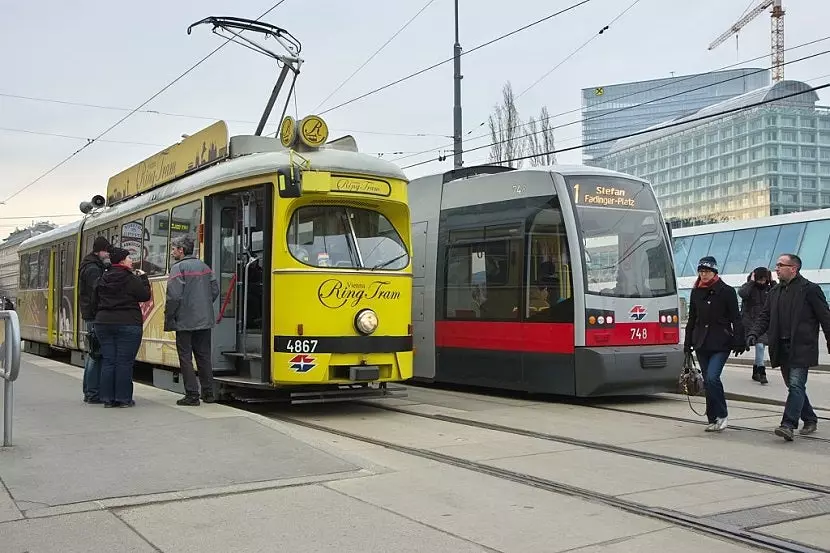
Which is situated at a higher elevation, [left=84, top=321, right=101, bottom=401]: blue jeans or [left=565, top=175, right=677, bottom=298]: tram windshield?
[left=565, top=175, right=677, bottom=298]: tram windshield

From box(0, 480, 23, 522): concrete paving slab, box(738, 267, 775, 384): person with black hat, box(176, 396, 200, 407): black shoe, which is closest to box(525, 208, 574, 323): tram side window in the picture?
box(738, 267, 775, 384): person with black hat

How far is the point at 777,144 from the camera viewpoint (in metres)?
59.3

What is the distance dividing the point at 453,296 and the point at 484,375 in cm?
137

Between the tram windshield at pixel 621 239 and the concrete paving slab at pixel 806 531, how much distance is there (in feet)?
18.8

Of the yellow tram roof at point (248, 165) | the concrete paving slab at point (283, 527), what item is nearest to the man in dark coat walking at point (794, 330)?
the yellow tram roof at point (248, 165)

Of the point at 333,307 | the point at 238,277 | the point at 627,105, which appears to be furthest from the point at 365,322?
the point at 627,105

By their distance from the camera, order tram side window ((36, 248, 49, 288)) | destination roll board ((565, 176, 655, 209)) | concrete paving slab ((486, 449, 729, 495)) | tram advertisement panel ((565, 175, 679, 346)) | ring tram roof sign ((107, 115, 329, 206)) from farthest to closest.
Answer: tram side window ((36, 248, 49, 288)) < destination roll board ((565, 176, 655, 209)) < tram advertisement panel ((565, 175, 679, 346)) < ring tram roof sign ((107, 115, 329, 206)) < concrete paving slab ((486, 449, 729, 495))

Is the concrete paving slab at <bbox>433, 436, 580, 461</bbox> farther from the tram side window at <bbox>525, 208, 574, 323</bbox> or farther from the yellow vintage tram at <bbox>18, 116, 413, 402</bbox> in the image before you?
the tram side window at <bbox>525, 208, 574, 323</bbox>

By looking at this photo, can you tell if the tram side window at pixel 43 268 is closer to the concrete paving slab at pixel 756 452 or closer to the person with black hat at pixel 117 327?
the person with black hat at pixel 117 327

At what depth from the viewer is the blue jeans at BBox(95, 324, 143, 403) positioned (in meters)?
8.98

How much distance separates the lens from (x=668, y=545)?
4.71m

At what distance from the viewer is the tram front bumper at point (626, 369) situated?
34.9 feet

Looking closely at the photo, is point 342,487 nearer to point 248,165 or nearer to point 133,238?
point 248,165

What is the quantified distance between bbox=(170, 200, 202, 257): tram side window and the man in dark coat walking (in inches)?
266
